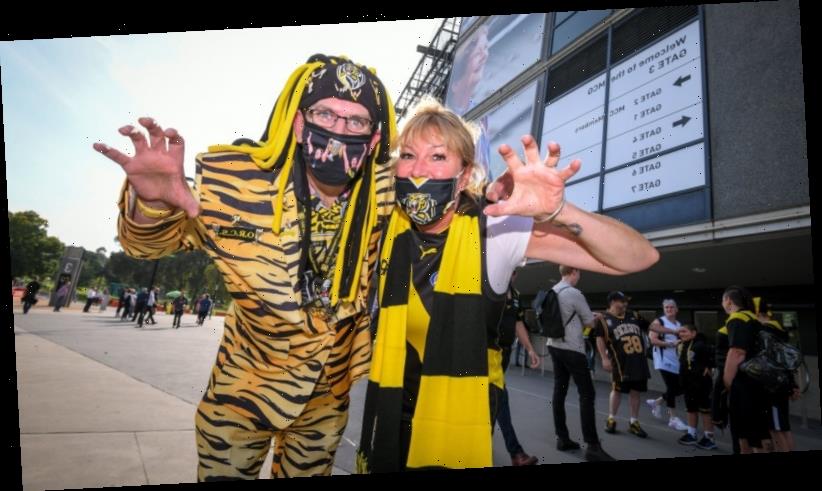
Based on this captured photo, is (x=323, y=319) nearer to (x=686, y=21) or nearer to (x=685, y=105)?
(x=685, y=105)

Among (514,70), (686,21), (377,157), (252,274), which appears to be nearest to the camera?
(252,274)

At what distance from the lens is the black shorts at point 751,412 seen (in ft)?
11.2

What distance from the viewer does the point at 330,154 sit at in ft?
4.76

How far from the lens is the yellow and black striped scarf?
61.9 inches

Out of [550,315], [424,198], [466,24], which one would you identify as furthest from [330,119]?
[466,24]

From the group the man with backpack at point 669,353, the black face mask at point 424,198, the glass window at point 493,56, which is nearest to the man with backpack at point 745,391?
the man with backpack at point 669,353

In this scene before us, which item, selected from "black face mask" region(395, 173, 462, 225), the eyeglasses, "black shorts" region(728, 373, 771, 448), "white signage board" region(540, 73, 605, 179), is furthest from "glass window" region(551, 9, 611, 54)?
the eyeglasses

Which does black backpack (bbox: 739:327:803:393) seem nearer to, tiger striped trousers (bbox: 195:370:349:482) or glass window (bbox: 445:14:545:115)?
tiger striped trousers (bbox: 195:370:349:482)

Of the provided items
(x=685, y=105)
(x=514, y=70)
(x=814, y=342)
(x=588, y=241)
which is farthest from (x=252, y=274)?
(x=514, y=70)

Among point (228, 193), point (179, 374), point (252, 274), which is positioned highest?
point (228, 193)

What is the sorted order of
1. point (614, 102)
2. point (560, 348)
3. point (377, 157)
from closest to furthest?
point (377, 157), point (560, 348), point (614, 102)

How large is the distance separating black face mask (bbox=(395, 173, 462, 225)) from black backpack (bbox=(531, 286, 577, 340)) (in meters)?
2.52

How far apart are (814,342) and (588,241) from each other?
8.51 meters

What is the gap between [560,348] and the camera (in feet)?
12.9
